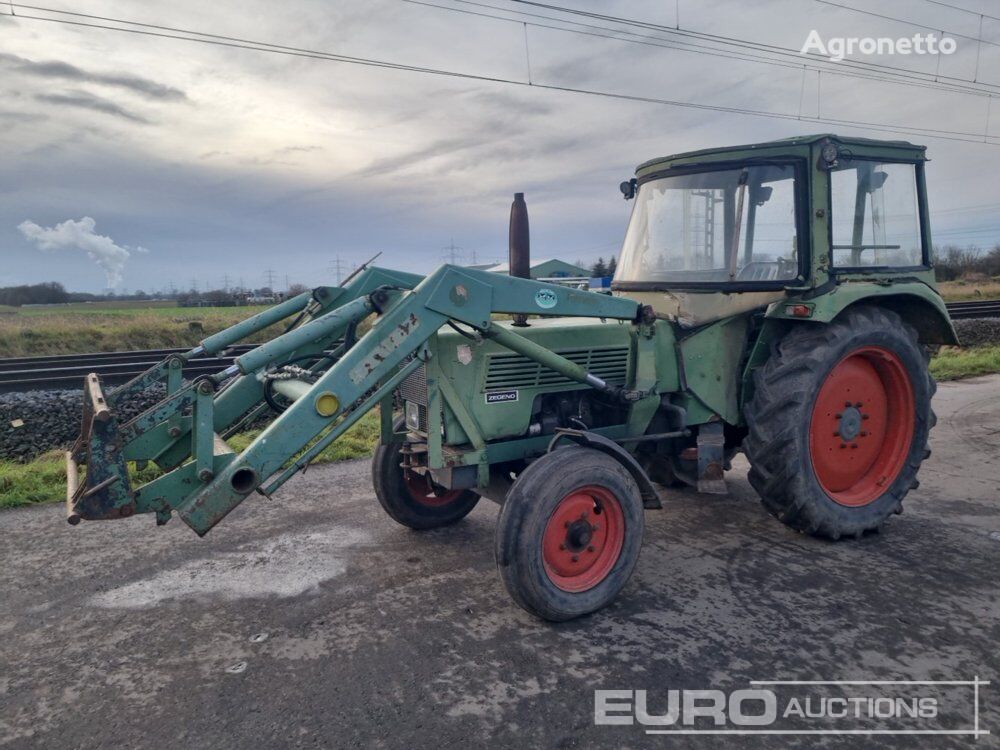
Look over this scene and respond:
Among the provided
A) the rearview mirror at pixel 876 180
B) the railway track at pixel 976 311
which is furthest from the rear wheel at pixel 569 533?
the railway track at pixel 976 311

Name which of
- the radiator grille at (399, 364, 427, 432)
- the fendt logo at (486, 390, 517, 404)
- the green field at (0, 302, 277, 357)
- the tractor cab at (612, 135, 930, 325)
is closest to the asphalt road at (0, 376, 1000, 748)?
the radiator grille at (399, 364, 427, 432)

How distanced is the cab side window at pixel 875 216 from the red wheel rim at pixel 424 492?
304 centimetres

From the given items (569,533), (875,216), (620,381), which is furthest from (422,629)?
(875,216)

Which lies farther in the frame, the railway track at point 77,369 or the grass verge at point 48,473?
the railway track at point 77,369

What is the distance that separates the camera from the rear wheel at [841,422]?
4.36 m

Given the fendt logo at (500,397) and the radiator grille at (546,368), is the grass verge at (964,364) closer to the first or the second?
the radiator grille at (546,368)

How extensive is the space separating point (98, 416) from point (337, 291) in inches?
69.2

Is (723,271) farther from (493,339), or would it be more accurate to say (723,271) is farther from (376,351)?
(376,351)

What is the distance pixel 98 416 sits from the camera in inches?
125

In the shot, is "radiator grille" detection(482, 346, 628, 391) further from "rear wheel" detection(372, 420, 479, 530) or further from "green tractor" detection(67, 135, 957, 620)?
"rear wheel" detection(372, 420, 479, 530)

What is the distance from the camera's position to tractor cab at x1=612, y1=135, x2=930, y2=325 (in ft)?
14.5

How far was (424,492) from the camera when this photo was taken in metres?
4.92

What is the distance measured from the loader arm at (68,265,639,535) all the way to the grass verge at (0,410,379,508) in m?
2.07

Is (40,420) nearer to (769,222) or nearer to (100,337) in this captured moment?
(769,222)
